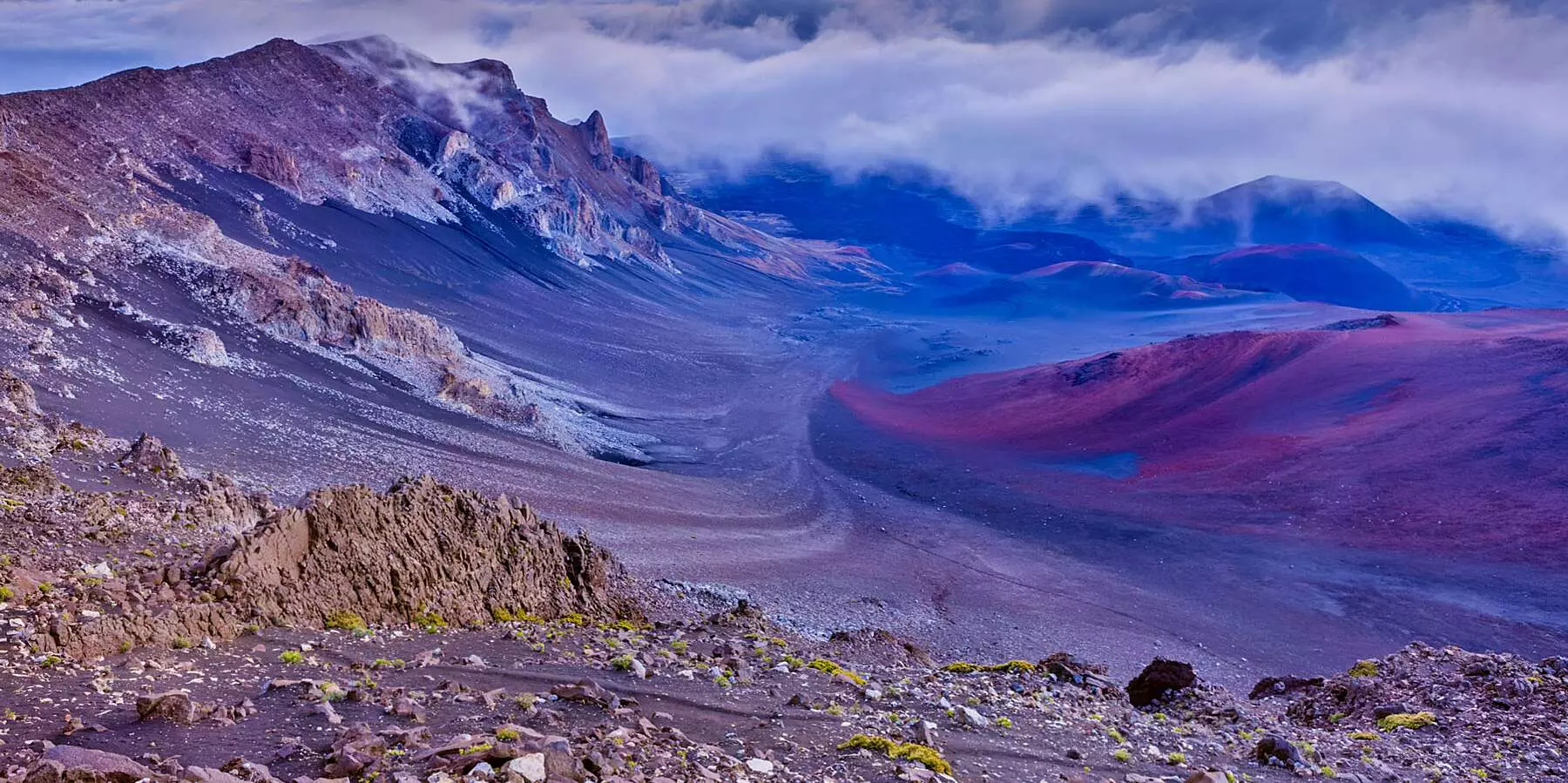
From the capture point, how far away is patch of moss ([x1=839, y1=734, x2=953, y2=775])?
29.8 feet

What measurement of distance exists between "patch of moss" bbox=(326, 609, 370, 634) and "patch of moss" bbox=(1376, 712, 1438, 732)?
13.5m

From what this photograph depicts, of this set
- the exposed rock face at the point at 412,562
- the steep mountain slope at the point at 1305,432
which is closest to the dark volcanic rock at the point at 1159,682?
the exposed rock face at the point at 412,562

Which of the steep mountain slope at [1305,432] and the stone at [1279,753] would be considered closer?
the stone at [1279,753]

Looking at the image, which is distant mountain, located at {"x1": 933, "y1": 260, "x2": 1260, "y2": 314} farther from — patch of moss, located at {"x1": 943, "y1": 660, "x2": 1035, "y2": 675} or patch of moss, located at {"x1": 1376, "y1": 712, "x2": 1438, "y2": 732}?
patch of moss, located at {"x1": 943, "y1": 660, "x2": 1035, "y2": 675}

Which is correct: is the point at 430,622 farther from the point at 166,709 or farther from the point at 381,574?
the point at 166,709

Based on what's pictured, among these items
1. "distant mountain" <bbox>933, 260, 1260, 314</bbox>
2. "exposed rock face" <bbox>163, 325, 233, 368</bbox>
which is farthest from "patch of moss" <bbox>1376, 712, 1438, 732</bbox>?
"distant mountain" <bbox>933, 260, 1260, 314</bbox>

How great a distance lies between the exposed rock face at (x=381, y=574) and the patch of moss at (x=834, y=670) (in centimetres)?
463

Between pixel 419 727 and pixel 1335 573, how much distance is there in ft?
120

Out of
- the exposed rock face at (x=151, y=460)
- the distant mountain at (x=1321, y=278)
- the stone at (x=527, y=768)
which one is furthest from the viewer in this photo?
the distant mountain at (x=1321, y=278)

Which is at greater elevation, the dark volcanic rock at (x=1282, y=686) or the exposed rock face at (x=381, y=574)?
the exposed rock face at (x=381, y=574)

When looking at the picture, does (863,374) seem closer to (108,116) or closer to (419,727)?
(108,116)

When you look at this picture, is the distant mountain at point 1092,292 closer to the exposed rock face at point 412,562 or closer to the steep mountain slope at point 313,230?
the steep mountain slope at point 313,230

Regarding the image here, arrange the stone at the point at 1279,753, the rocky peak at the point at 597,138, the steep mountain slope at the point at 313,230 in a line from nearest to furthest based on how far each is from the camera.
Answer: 1. the stone at the point at 1279,753
2. the steep mountain slope at the point at 313,230
3. the rocky peak at the point at 597,138

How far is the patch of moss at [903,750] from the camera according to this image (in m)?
9.08
